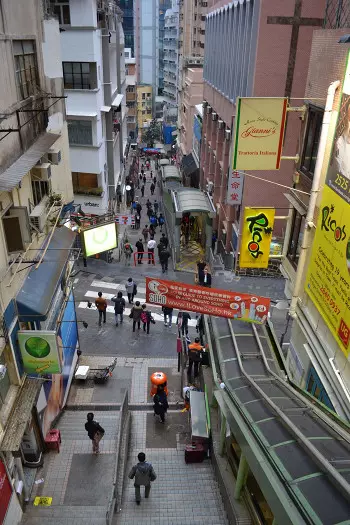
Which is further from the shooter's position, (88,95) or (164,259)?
(164,259)

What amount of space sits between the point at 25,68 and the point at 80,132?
13.4 m

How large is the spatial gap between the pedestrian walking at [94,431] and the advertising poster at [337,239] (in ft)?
19.6

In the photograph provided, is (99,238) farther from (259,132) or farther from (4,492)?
(4,492)

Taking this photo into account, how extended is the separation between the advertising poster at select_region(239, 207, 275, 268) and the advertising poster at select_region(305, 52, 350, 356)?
9.25 ft

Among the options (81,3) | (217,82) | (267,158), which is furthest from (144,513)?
(217,82)

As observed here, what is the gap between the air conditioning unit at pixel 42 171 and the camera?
10.5 m

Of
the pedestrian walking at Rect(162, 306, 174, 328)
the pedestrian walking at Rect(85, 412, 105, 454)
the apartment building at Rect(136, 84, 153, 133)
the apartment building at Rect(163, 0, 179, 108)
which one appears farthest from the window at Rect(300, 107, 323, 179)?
the apartment building at Rect(163, 0, 179, 108)

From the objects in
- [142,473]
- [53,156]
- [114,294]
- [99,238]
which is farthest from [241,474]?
[114,294]

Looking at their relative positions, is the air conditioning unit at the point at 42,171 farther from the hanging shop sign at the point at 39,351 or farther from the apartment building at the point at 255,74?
the apartment building at the point at 255,74

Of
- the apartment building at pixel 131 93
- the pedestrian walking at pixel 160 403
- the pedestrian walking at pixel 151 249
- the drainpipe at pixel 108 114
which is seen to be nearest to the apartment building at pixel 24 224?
the pedestrian walking at pixel 160 403

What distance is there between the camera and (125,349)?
15.6m

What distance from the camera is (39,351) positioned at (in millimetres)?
8914

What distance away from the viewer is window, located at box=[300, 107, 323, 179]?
10.3m

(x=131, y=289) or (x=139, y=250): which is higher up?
(x=131, y=289)
